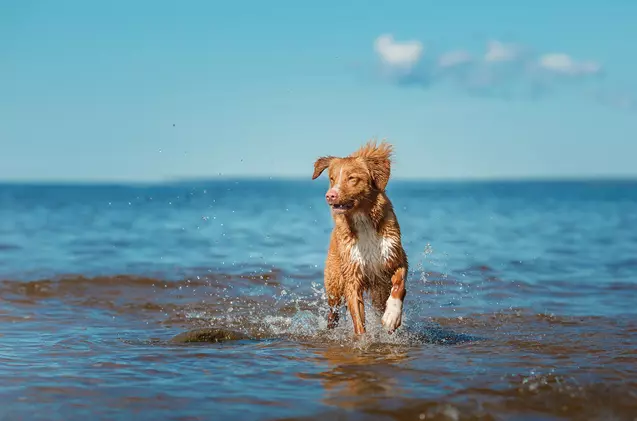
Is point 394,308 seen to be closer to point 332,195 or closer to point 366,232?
point 366,232

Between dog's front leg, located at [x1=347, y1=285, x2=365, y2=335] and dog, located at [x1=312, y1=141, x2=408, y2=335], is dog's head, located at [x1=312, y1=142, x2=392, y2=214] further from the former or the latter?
dog's front leg, located at [x1=347, y1=285, x2=365, y2=335]

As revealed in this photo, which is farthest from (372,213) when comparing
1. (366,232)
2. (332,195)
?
(332,195)

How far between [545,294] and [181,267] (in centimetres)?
970

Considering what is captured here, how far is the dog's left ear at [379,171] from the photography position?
975 cm

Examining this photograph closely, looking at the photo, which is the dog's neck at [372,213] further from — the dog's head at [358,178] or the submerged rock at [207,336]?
the submerged rock at [207,336]

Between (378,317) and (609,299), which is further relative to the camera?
(609,299)

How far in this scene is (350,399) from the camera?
24.3ft

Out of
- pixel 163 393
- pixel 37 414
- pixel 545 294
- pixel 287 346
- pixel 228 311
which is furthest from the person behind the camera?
pixel 545 294

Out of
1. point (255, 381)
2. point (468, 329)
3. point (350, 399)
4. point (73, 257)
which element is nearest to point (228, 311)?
point (468, 329)

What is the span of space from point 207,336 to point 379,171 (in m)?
3.23

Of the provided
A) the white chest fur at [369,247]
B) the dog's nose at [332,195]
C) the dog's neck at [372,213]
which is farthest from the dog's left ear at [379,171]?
the dog's nose at [332,195]

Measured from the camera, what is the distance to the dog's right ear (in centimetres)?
1021

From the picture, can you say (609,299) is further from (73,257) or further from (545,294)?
(73,257)

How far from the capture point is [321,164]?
10.3 m
